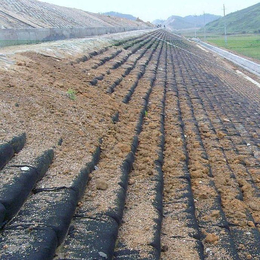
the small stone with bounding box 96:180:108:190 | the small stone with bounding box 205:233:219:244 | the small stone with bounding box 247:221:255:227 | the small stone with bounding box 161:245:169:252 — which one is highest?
the small stone with bounding box 96:180:108:190

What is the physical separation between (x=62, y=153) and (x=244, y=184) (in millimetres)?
1885

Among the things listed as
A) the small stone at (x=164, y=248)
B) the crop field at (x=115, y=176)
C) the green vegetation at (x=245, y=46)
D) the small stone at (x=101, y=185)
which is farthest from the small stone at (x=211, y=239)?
the green vegetation at (x=245, y=46)

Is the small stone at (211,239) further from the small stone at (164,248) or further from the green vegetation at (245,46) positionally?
the green vegetation at (245,46)

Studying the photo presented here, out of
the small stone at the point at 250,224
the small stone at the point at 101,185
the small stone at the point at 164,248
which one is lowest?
the small stone at the point at 250,224

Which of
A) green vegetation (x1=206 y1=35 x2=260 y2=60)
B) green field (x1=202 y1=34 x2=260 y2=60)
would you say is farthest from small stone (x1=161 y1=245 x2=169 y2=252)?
green vegetation (x1=206 y1=35 x2=260 y2=60)

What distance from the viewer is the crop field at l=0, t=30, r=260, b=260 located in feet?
6.97

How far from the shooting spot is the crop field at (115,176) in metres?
2.12

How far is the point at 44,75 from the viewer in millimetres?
4906

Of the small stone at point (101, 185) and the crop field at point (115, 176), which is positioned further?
the small stone at point (101, 185)

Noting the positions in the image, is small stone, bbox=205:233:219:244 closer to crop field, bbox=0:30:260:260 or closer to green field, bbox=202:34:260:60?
crop field, bbox=0:30:260:260

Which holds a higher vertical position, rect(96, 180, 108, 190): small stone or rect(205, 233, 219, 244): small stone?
rect(96, 180, 108, 190): small stone

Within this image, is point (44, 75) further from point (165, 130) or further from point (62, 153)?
point (62, 153)

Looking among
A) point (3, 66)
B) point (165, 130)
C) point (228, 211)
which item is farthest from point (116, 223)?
point (3, 66)

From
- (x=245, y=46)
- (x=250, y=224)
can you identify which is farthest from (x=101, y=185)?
(x=245, y=46)
